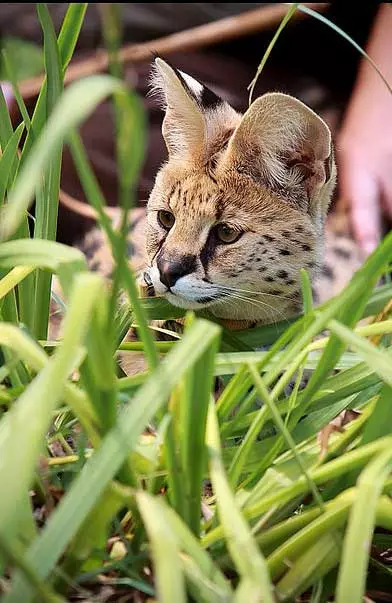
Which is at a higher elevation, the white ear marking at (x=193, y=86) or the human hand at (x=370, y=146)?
the white ear marking at (x=193, y=86)

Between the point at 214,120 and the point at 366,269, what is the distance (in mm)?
758

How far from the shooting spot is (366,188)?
9.32 ft

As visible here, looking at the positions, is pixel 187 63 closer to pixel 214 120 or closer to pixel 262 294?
pixel 214 120

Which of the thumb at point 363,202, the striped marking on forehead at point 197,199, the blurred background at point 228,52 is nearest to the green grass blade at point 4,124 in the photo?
the striped marking on forehead at point 197,199

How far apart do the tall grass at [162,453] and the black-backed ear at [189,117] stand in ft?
1.41

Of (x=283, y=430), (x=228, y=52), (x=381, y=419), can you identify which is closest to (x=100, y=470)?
(x=283, y=430)

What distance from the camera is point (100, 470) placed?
0.69 metres

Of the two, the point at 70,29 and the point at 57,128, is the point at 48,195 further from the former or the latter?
the point at 57,128

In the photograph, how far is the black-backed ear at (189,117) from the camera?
1.48 m

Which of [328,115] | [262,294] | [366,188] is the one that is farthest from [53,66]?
[328,115]

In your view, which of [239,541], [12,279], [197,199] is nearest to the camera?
[239,541]

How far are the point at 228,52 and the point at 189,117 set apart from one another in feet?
6.56

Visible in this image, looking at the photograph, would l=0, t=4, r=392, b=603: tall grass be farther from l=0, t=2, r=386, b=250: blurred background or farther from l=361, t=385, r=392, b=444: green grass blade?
l=0, t=2, r=386, b=250: blurred background

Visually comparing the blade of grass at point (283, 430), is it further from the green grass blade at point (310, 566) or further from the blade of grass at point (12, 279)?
the blade of grass at point (12, 279)
